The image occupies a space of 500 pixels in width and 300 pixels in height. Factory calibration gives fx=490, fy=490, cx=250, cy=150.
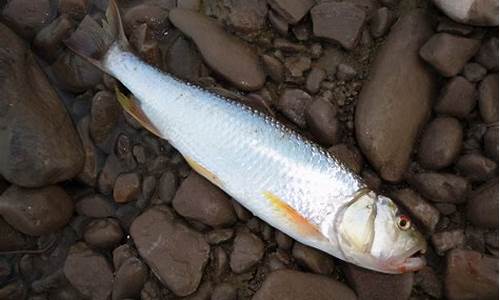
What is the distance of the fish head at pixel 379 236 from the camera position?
9.46ft

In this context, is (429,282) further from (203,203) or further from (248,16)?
(248,16)

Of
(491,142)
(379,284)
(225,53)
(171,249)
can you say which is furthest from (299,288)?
(225,53)

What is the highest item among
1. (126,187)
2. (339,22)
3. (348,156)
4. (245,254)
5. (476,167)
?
(339,22)

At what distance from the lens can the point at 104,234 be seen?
331cm

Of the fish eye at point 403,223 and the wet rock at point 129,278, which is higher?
the fish eye at point 403,223

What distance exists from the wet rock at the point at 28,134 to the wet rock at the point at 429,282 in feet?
7.81

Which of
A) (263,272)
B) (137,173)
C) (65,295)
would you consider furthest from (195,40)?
(65,295)

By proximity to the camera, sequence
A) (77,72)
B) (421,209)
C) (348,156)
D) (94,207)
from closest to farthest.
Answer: (421,209) < (348,156) < (94,207) < (77,72)

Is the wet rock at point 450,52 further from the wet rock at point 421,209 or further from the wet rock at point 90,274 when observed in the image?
the wet rock at point 90,274

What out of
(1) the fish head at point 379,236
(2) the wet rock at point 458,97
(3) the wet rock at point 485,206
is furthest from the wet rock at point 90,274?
(2) the wet rock at point 458,97

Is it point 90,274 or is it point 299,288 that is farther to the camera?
point 90,274

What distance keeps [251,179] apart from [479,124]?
1.54 metres

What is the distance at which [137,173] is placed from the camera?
3443mm

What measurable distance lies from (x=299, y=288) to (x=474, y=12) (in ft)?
6.68
